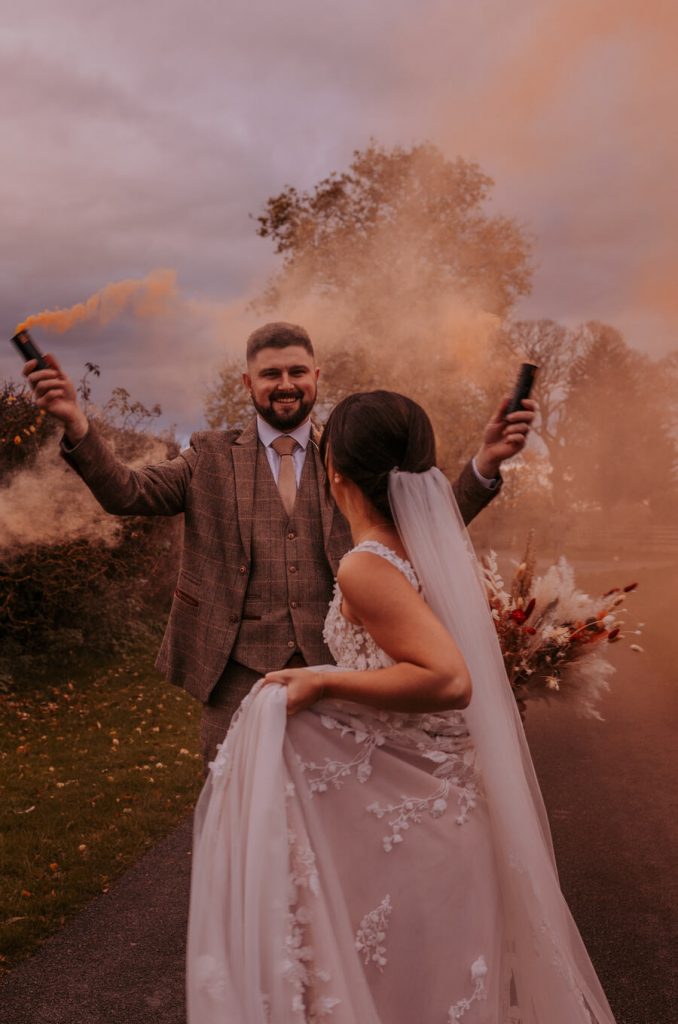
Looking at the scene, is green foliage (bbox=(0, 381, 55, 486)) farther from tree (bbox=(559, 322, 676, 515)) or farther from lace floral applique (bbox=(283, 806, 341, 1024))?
tree (bbox=(559, 322, 676, 515))

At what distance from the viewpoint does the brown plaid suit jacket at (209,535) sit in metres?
3.71

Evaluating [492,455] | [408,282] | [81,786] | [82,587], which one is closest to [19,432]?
[82,587]

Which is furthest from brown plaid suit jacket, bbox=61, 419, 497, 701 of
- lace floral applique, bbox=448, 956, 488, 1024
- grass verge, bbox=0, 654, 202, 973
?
grass verge, bbox=0, 654, 202, 973

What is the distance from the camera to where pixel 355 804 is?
7.66ft

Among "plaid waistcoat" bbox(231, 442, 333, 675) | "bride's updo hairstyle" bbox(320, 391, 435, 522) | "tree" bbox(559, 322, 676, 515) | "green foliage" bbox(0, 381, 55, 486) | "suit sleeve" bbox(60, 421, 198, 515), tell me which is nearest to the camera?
"bride's updo hairstyle" bbox(320, 391, 435, 522)

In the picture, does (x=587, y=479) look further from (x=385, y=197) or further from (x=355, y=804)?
(x=355, y=804)

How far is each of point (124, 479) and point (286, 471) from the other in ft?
2.49

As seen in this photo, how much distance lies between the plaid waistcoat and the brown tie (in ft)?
0.14

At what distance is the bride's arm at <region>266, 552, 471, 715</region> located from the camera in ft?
7.35

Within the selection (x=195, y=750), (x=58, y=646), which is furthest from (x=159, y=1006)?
(x=58, y=646)

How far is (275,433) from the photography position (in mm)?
3975

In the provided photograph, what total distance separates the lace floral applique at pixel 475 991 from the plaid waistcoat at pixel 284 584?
1493 mm

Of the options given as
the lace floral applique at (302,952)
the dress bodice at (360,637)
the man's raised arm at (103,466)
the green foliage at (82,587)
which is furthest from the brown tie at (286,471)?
the green foliage at (82,587)

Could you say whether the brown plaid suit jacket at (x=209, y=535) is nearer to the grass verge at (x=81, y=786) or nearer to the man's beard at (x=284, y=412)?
the man's beard at (x=284, y=412)
